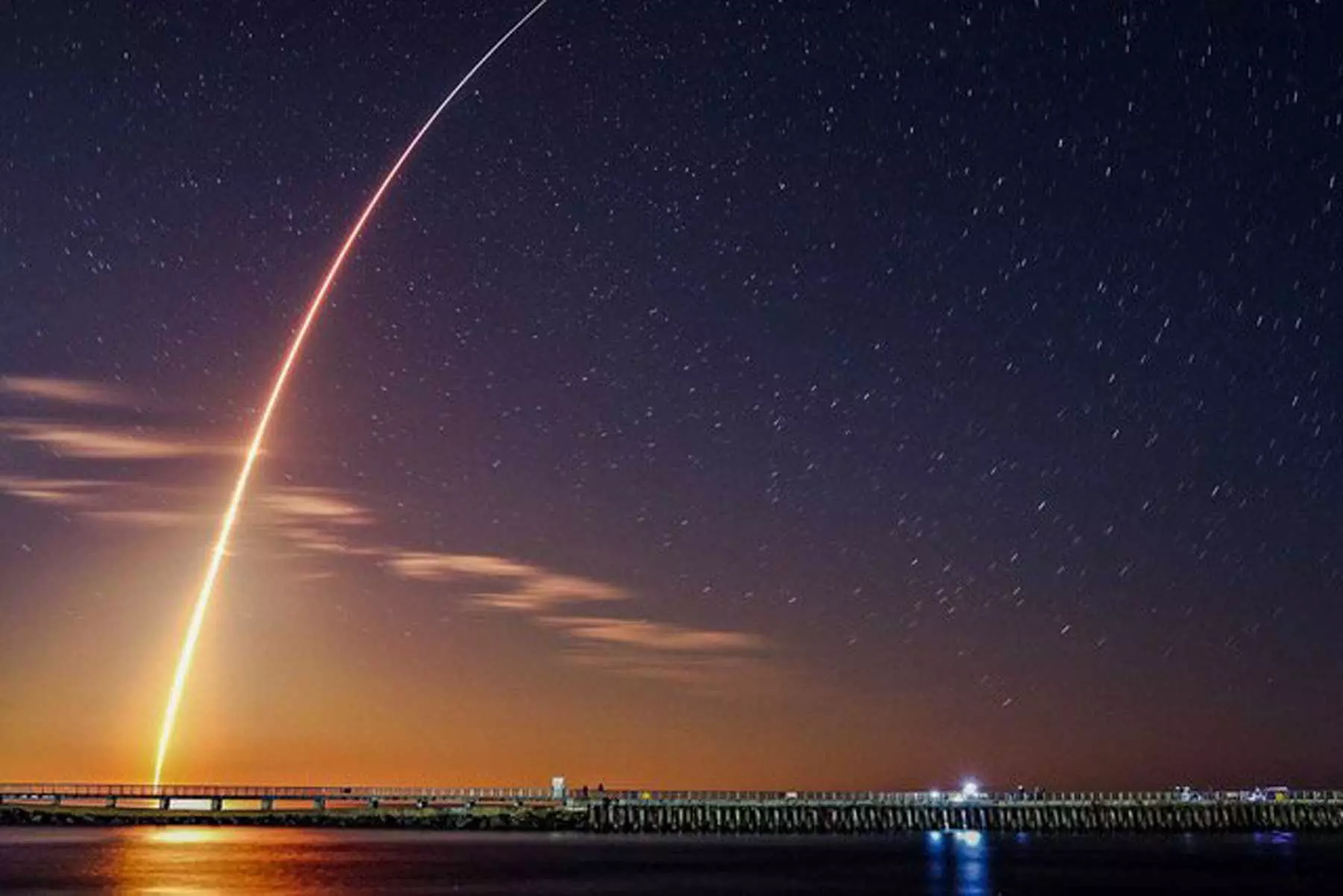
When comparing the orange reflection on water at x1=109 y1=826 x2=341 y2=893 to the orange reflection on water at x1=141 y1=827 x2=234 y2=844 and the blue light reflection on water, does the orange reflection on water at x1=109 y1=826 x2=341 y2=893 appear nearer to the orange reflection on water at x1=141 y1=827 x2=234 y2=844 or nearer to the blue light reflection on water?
the orange reflection on water at x1=141 y1=827 x2=234 y2=844

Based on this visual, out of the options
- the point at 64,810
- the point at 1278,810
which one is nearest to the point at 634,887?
the point at 1278,810

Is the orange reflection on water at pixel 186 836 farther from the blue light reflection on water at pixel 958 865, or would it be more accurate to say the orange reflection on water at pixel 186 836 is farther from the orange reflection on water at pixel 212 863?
the blue light reflection on water at pixel 958 865

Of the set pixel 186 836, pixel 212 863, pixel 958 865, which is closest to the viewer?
pixel 212 863

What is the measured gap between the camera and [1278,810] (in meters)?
159

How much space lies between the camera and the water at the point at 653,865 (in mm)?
78562

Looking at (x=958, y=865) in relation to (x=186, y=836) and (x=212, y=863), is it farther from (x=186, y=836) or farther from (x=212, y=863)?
(x=186, y=836)

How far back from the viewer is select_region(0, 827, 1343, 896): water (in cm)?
7856

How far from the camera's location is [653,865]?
96438 millimetres

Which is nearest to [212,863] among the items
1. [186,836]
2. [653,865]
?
[653,865]

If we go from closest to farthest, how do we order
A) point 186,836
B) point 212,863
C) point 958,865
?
point 212,863, point 958,865, point 186,836

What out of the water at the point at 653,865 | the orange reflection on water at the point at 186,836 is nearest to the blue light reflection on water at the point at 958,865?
the water at the point at 653,865

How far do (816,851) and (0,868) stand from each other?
56.3 m

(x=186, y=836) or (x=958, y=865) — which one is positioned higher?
(x=186, y=836)

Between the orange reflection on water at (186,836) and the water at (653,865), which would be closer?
the water at (653,865)
